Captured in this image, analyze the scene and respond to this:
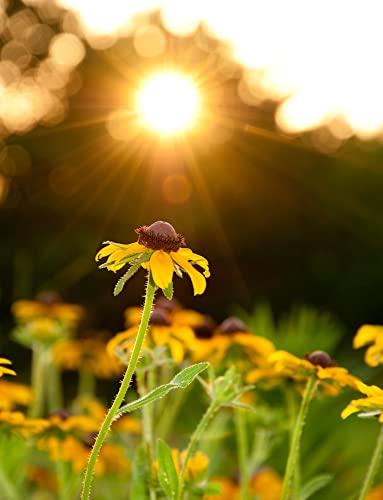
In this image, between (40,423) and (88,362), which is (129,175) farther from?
(40,423)

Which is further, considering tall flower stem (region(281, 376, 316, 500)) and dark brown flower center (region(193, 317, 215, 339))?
dark brown flower center (region(193, 317, 215, 339))

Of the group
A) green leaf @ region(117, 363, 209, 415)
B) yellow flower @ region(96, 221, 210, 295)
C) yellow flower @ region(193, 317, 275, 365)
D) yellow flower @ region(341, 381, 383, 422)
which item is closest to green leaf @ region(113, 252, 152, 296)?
yellow flower @ region(96, 221, 210, 295)

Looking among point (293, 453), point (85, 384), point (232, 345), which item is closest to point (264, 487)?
point (232, 345)

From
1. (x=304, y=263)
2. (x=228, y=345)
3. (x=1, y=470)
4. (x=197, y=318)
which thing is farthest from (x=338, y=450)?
(x=304, y=263)

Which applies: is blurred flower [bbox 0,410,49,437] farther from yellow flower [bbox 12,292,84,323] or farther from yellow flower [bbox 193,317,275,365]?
yellow flower [bbox 12,292,84,323]

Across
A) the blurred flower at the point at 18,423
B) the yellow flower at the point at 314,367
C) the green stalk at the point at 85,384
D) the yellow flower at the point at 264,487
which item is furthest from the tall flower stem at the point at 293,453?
the green stalk at the point at 85,384

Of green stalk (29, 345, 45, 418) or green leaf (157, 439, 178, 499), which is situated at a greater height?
green stalk (29, 345, 45, 418)

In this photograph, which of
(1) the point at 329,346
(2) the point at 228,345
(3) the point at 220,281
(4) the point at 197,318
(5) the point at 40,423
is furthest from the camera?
(3) the point at 220,281

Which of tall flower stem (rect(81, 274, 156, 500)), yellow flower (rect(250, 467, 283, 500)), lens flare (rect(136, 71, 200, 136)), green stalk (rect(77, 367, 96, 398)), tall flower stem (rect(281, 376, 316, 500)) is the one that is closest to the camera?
tall flower stem (rect(81, 274, 156, 500))
